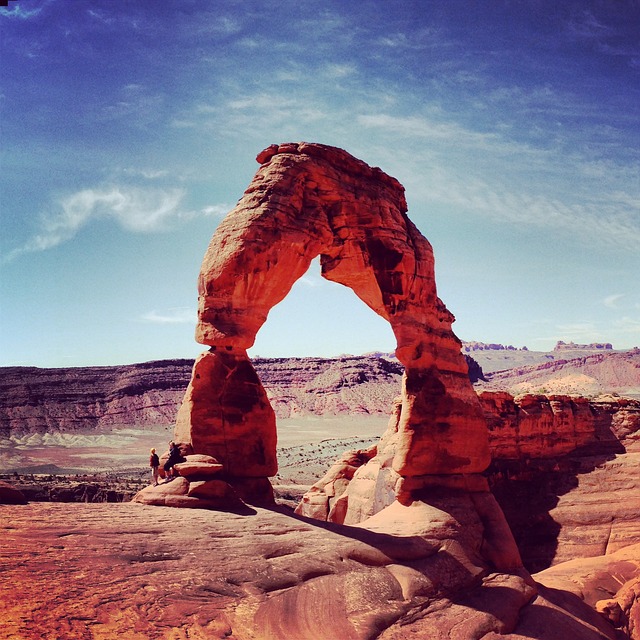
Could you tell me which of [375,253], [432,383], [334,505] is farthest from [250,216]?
[334,505]

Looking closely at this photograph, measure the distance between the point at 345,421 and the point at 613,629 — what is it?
80.9 meters

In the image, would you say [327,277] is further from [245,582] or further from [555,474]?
[555,474]

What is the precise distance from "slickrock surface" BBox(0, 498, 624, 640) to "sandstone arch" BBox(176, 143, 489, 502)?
76.8 inches

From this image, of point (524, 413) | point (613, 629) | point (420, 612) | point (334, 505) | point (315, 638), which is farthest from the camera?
point (524, 413)

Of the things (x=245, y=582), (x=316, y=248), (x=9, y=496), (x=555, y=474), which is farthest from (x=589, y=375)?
(x=9, y=496)

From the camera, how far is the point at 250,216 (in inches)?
483

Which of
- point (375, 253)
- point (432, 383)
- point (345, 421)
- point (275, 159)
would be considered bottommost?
point (345, 421)

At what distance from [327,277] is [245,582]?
837cm

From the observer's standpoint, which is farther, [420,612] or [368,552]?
[368,552]

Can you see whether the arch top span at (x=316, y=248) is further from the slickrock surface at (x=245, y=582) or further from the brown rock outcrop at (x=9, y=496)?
the brown rock outcrop at (x=9, y=496)

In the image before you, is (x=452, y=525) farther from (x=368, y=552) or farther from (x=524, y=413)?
(x=524, y=413)

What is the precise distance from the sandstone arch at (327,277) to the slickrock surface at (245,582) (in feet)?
6.40

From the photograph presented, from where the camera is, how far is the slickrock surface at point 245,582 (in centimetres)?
627

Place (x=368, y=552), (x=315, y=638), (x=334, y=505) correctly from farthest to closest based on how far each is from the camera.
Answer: (x=334, y=505) < (x=368, y=552) < (x=315, y=638)
